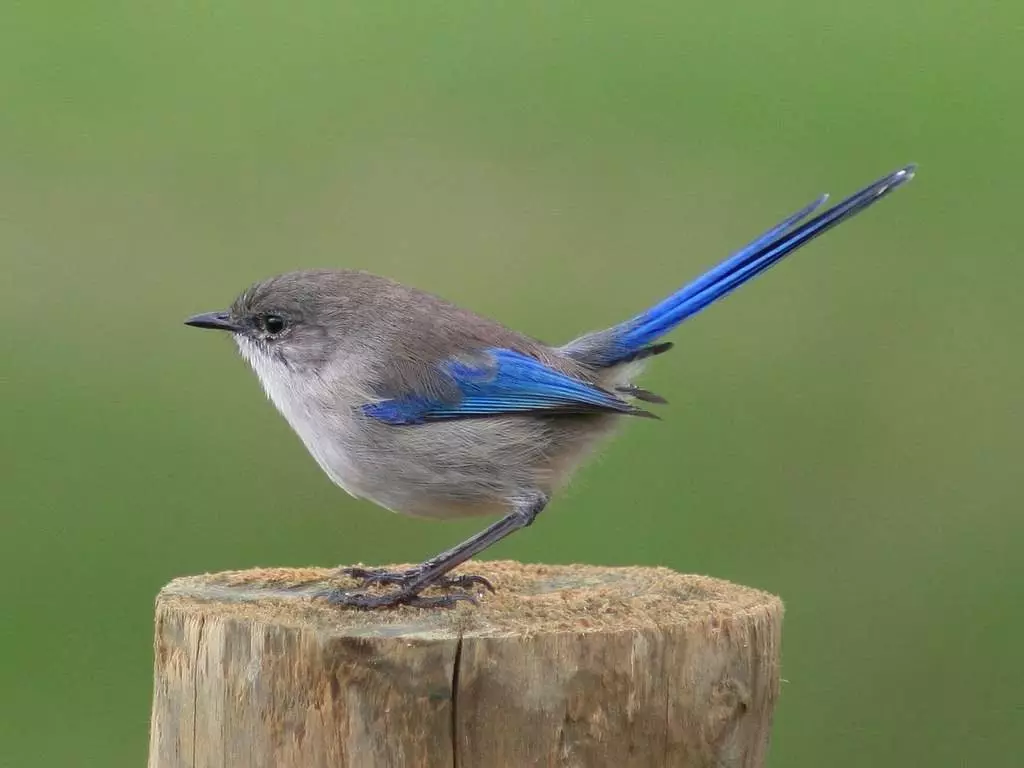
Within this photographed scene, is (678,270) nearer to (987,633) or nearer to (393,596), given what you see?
(987,633)

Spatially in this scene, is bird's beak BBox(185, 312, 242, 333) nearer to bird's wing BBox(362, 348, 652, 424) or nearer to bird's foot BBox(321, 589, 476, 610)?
bird's wing BBox(362, 348, 652, 424)

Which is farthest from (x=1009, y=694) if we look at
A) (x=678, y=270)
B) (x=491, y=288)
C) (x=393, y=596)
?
(x=393, y=596)

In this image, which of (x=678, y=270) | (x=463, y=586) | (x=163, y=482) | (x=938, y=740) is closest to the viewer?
(x=463, y=586)

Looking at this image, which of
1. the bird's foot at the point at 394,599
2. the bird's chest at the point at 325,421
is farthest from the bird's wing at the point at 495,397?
the bird's foot at the point at 394,599

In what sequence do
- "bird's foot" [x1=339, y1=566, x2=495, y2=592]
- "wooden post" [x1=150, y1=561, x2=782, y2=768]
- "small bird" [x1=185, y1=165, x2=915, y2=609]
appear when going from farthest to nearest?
1. "small bird" [x1=185, y1=165, x2=915, y2=609]
2. "bird's foot" [x1=339, y1=566, x2=495, y2=592]
3. "wooden post" [x1=150, y1=561, x2=782, y2=768]

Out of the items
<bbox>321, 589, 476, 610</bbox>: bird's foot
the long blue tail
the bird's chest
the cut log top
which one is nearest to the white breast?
the bird's chest

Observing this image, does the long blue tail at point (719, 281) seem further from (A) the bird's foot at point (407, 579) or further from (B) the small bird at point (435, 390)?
(A) the bird's foot at point (407, 579)

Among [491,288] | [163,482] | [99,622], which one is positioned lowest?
[99,622]
